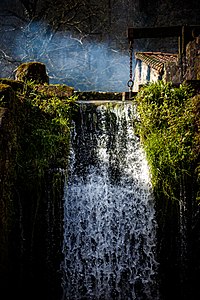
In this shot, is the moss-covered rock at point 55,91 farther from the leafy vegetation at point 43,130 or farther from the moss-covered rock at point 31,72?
the moss-covered rock at point 31,72

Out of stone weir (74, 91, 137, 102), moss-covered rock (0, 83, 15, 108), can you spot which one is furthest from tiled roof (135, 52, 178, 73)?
moss-covered rock (0, 83, 15, 108)

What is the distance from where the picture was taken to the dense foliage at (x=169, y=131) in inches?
193

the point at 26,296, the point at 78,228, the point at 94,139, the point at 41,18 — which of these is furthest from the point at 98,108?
the point at 41,18

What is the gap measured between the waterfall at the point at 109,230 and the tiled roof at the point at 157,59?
3.99 meters

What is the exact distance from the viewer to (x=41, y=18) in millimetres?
16797

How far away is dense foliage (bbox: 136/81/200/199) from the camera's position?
4902 mm

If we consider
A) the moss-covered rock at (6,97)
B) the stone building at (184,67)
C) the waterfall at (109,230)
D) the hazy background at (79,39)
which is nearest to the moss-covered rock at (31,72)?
the stone building at (184,67)

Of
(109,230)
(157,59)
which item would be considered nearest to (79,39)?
(157,59)

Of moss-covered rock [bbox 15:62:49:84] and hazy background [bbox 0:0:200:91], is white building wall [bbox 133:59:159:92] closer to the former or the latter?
hazy background [bbox 0:0:200:91]

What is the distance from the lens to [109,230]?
15.6 ft

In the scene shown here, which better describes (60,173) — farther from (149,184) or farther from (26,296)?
(26,296)

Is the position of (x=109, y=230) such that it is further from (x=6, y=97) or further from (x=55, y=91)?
(x=55, y=91)

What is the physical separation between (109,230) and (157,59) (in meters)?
7.30

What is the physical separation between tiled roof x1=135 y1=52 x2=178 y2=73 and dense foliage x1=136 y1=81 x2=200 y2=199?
2.53m
